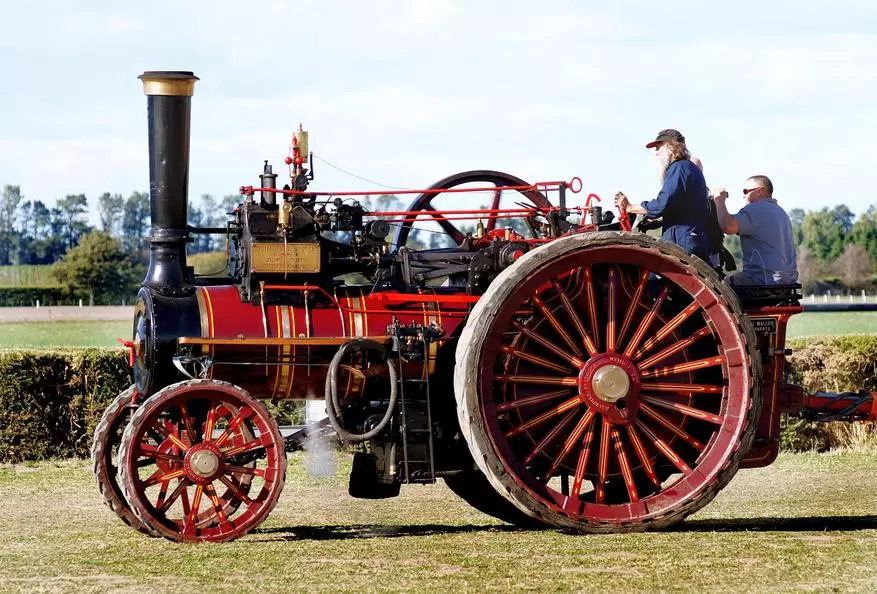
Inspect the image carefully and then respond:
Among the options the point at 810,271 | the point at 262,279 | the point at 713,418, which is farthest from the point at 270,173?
the point at 810,271

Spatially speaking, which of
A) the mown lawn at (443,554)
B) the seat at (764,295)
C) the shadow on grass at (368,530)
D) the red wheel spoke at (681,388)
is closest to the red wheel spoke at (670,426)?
the red wheel spoke at (681,388)

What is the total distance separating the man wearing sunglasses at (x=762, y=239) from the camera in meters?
9.38

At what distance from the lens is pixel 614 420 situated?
8445 mm

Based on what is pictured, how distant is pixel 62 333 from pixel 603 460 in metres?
39.6

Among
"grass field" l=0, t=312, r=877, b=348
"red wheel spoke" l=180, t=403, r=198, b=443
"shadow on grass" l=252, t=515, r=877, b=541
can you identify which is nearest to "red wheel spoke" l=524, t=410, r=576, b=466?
"shadow on grass" l=252, t=515, r=877, b=541

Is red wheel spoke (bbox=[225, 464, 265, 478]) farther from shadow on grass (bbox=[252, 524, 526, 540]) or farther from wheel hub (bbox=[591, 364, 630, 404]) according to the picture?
wheel hub (bbox=[591, 364, 630, 404])

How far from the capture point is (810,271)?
100562 mm

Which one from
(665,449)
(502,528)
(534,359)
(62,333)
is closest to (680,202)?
(534,359)

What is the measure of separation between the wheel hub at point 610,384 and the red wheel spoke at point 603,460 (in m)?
0.16

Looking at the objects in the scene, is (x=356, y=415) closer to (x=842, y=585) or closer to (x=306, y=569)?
(x=306, y=569)

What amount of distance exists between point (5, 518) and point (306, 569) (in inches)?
163

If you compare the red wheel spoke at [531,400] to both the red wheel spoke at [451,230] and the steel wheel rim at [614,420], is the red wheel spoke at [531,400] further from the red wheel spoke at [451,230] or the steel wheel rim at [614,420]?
the red wheel spoke at [451,230]

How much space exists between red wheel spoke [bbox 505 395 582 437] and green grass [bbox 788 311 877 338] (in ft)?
109

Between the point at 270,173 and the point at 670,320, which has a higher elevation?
the point at 270,173
